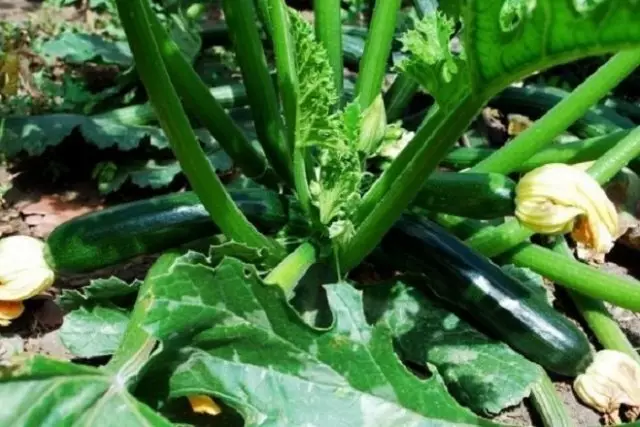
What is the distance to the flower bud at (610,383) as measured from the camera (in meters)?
2.31

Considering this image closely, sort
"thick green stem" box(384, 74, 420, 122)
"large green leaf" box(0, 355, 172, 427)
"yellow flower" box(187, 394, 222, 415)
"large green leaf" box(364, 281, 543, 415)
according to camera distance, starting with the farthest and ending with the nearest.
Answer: "thick green stem" box(384, 74, 420, 122), "large green leaf" box(364, 281, 543, 415), "yellow flower" box(187, 394, 222, 415), "large green leaf" box(0, 355, 172, 427)

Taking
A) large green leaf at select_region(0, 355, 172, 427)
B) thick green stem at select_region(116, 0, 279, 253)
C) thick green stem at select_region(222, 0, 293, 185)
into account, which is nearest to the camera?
large green leaf at select_region(0, 355, 172, 427)

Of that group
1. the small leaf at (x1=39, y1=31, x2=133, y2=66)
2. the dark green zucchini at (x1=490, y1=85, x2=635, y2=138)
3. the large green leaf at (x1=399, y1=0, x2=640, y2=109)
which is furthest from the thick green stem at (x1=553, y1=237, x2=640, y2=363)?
the small leaf at (x1=39, y1=31, x2=133, y2=66)

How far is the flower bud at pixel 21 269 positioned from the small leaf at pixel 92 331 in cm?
11

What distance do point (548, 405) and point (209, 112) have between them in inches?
37.8

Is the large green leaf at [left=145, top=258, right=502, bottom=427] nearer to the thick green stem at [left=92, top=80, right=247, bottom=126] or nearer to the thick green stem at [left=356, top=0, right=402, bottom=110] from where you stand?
the thick green stem at [left=356, top=0, right=402, bottom=110]

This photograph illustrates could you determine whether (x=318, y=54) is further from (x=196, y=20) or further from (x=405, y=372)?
(x=196, y=20)

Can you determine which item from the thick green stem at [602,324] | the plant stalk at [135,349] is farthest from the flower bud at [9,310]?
the thick green stem at [602,324]

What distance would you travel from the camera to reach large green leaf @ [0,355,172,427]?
1623 millimetres

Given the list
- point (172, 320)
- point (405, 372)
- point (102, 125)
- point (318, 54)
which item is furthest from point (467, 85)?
point (102, 125)

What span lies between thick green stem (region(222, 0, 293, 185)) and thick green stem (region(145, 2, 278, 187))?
0.06 m

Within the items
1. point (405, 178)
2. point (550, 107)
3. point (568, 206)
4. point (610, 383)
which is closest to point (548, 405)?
point (610, 383)

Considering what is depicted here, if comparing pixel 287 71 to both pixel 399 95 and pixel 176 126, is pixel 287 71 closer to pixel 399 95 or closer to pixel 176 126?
pixel 176 126

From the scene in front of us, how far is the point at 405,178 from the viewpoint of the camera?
6.27 feet
